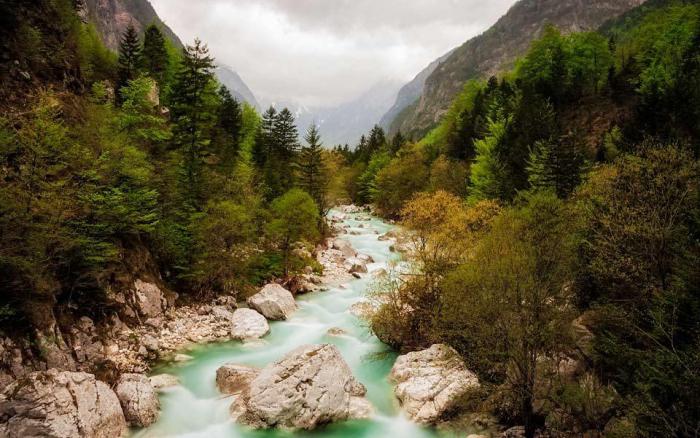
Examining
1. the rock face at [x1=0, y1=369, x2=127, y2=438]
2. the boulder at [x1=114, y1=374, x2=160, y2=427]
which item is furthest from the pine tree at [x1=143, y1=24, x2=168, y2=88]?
the rock face at [x1=0, y1=369, x2=127, y2=438]

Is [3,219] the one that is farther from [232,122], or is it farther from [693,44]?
[693,44]

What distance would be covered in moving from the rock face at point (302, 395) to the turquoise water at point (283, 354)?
0.41 meters

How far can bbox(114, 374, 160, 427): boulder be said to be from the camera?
1467cm

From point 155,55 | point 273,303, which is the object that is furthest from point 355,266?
point 155,55

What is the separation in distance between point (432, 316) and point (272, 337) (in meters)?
10.5

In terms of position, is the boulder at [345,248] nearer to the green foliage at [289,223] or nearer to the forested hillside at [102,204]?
the forested hillside at [102,204]

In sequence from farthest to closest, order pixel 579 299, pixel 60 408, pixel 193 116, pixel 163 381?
pixel 193 116 → pixel 579 299 → pixel 163 381 → pixel 60 408

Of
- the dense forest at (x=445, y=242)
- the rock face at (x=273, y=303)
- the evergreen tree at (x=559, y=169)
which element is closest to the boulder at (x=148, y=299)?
the dense forest at (x=445, y=242)

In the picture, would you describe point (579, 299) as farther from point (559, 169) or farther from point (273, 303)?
point (273, 303)

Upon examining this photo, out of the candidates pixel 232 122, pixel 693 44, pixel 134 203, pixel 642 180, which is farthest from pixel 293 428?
pixel 693 44

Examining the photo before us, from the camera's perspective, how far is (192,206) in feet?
93.5

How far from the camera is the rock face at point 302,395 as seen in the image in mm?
15375

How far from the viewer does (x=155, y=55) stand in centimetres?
4962

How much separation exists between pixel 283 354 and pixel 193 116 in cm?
1874
